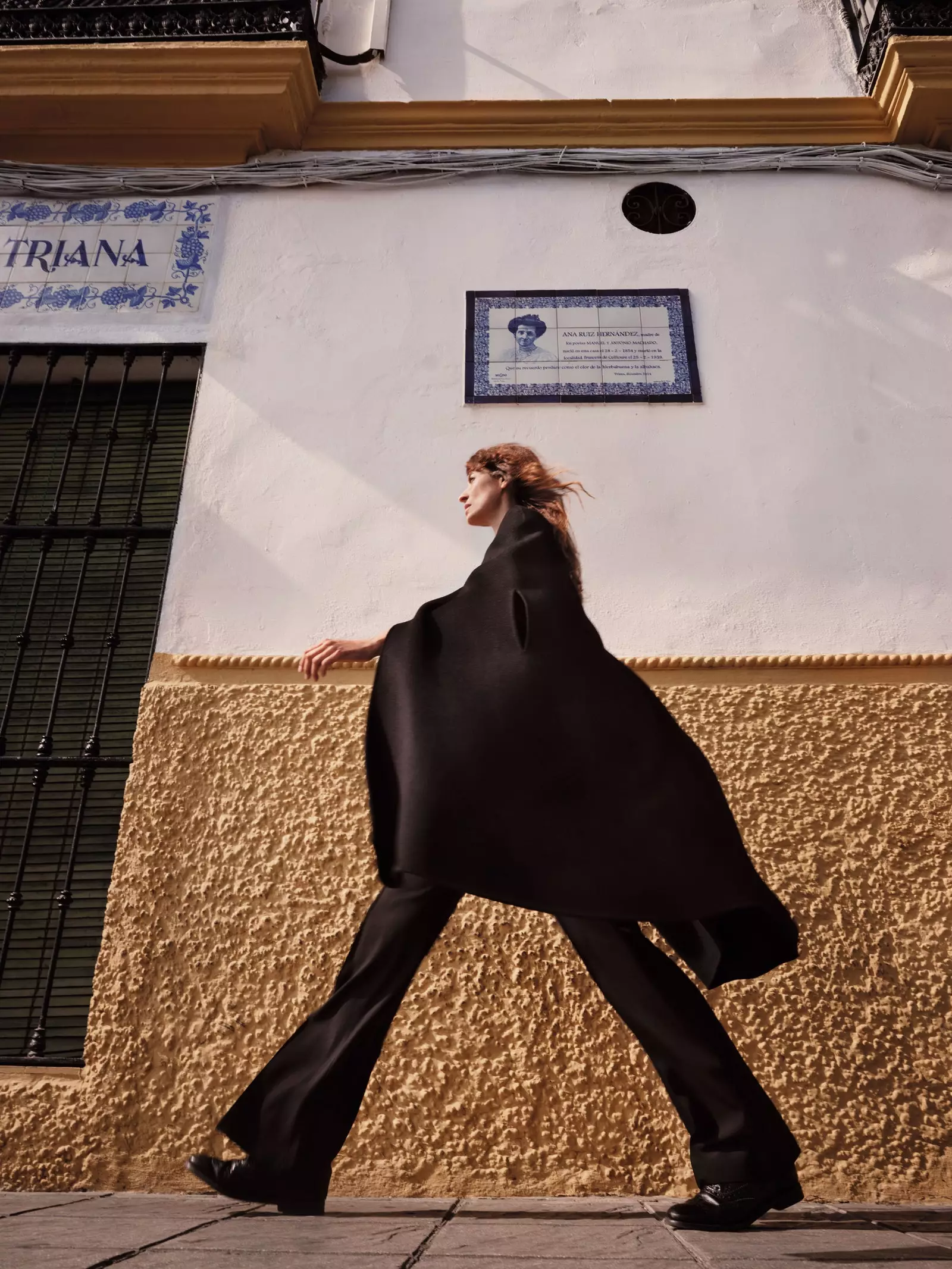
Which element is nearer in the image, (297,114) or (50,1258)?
(50,1258)

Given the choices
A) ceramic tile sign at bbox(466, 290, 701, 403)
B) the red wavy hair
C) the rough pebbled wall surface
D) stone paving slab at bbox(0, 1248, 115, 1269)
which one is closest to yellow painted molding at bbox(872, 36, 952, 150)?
ceramic tile sign at bbox(466, 290, 701, 403)

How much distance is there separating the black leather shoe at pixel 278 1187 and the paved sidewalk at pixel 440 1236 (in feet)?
0.11

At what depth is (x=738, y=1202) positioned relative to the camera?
1.80m

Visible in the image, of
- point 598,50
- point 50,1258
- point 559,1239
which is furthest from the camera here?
point 598,50

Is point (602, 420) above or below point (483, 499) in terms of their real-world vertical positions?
above

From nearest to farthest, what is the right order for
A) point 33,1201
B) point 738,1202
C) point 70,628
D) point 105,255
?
Answer: 1. point 738,1202
2. point 33,1201
3. point 70,628
4. point 105,255

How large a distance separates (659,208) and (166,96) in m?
1.90

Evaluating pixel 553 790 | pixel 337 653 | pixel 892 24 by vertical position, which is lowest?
pixel 553 790

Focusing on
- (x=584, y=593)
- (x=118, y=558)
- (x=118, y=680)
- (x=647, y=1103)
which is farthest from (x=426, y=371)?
(x=647, y=1103)

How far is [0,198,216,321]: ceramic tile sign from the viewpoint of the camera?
139 inches

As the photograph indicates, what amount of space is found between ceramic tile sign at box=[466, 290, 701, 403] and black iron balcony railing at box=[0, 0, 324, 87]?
147 centimetres

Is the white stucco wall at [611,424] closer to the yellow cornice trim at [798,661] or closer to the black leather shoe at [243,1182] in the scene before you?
the yellow cornice trim at [798,661]

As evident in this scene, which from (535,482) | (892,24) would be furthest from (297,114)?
(892,24)

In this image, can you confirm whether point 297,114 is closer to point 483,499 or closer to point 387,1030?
point 483,499
